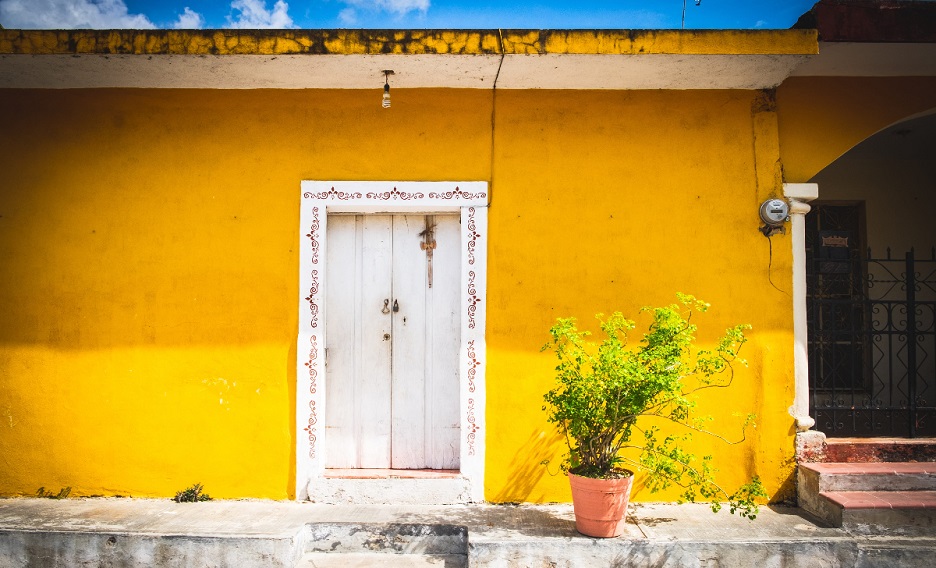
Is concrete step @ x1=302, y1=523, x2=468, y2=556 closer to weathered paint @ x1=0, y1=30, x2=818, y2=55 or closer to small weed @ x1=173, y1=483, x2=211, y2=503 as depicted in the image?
small weed @ x1=173, y1=483, x2=211, y2=503

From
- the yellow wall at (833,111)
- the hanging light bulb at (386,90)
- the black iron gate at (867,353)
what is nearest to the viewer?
the hanging light bulb at (386,90)

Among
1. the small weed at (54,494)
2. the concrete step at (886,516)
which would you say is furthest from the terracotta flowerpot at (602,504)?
the small weed at (54,494)

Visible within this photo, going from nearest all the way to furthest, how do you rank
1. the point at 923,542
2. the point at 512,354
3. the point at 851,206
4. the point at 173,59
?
the point at 923,542 → the point at 173,59 → the point at 512,354 → the point at 851,206

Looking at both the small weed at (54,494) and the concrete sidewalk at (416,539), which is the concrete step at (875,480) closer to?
the concrete sidewalk at (416,539)

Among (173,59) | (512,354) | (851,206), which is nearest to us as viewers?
(173,59)

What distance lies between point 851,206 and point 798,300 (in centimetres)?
315

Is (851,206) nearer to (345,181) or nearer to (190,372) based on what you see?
(345,181)

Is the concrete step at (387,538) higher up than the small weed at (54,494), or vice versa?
the small weed at (54,494)

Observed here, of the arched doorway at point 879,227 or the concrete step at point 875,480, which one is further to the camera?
the arched doorway at point 879,227

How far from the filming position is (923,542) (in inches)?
166

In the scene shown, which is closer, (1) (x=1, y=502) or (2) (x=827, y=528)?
(2) (x=827, y=528)

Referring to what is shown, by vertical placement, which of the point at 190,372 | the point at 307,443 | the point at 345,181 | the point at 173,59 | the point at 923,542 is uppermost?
the point at 173,59

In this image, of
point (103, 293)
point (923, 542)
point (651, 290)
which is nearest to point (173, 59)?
point (103, 293)

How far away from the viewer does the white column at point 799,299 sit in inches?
195
